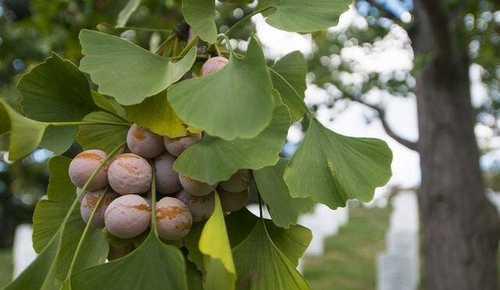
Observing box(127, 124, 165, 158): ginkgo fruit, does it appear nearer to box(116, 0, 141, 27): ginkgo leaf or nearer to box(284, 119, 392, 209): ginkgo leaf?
box(284, 119, 392, 209): ginkgo leaf

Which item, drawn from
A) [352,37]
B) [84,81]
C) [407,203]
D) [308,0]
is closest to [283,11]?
[308,0]

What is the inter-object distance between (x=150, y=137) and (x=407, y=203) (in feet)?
12.6

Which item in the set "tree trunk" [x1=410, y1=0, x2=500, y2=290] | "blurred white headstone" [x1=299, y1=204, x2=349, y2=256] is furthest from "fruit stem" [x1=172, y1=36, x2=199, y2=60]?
"blurred white headstone" [x1=299, y1=204, x2=349, y2=256]

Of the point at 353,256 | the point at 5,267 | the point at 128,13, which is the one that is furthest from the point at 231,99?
the point at 5,267

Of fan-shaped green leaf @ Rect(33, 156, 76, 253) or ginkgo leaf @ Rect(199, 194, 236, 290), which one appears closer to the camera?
ginkgo leaf @ Rect(199, 194, 236, 290)

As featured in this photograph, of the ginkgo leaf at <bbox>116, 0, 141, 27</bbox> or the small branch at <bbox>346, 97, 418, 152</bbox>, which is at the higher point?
the ginkgo leaf at <bbox>116, 0, 141, 27</bbox>

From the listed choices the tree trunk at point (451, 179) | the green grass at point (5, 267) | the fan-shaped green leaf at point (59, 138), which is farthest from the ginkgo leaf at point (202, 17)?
the green grass at point (5, 267)

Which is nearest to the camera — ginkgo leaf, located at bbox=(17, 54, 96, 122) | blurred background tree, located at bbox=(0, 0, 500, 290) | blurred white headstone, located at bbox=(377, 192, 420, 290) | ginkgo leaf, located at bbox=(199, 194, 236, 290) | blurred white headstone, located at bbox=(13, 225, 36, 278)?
ginkgo leaf, located at bbox=(199, 194, 236, 290)

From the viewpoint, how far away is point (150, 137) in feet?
1.20

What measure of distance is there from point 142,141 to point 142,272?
0.08 m

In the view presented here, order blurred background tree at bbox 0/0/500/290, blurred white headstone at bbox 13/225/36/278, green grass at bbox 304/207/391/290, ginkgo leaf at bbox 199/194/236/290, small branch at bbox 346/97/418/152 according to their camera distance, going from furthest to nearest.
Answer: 1. green grass at bbox 304/207/391/290
2. blurred white headstone at bbox 13/225/36/278
3. small branch at bbox 346/97/418/152
4. blurred background tree at bbox 0/0/500/290
5. ginkgo leaf at bbox 199/194/236/290

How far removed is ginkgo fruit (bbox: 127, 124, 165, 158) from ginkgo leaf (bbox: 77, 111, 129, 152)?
0.03 meters

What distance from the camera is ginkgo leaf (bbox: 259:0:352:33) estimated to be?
38cm

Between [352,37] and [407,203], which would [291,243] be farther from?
[407,203]
